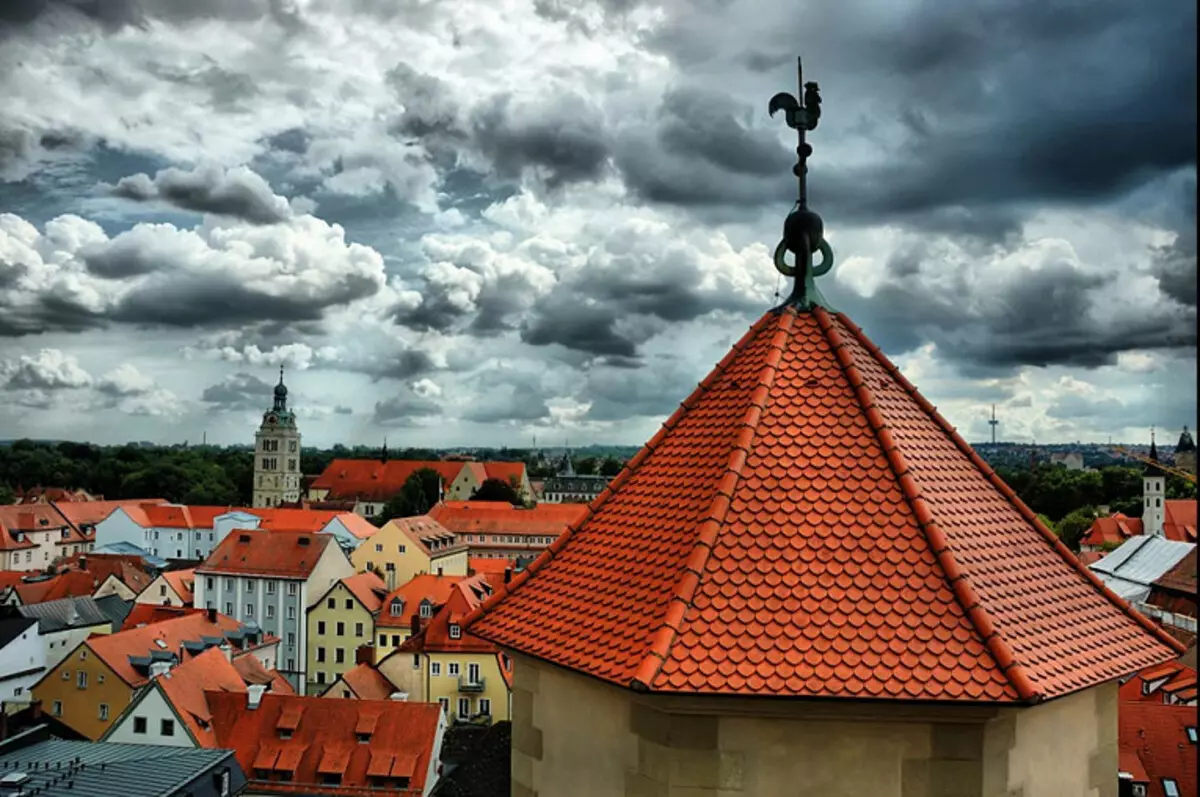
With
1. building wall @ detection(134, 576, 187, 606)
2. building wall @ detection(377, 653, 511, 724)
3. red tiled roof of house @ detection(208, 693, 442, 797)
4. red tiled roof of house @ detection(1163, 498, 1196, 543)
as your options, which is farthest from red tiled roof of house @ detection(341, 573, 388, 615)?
red tiled roof of house @ detection(1163, 498, 1196, 543)

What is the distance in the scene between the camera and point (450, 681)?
148 ft

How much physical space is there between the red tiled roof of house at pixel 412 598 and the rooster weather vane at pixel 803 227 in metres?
47.1


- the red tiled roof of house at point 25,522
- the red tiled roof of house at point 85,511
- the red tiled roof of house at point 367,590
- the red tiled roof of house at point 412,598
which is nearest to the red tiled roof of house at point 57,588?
the red tiled roof of house at point 367,590

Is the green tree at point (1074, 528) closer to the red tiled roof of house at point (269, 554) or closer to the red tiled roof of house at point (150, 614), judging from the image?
the red tiled roof of house at point (269, 554)

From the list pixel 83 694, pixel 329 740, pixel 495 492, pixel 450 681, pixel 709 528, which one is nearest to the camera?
pixel 709 528

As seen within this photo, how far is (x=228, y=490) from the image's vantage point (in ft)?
472

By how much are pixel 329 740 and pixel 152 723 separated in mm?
6724

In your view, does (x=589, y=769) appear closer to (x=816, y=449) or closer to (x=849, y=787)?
(x=849, y=787)

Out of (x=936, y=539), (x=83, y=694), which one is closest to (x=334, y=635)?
(x=83, y=694)

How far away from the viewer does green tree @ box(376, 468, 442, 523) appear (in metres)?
109

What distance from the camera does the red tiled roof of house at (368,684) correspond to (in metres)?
41.2

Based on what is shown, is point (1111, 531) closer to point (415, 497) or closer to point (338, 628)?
point (338, 628)

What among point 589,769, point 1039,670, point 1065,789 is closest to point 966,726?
point 1039,670

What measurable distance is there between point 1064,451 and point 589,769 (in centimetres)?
15597
